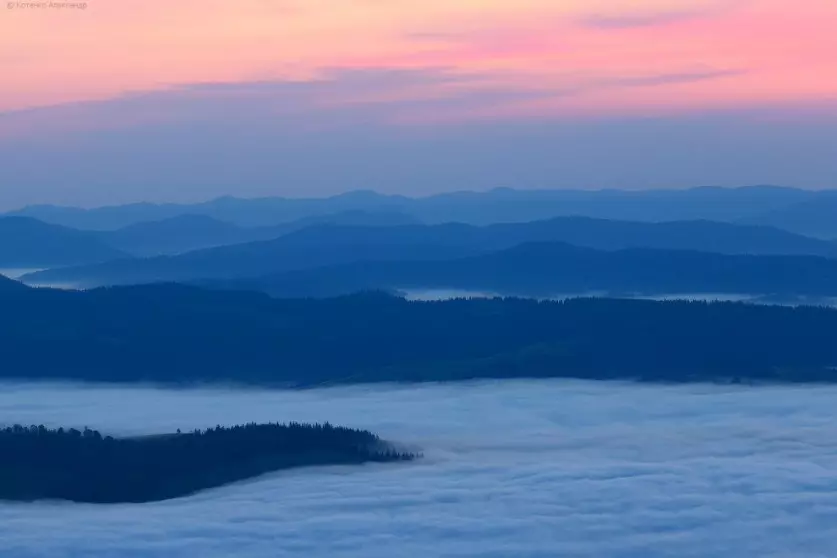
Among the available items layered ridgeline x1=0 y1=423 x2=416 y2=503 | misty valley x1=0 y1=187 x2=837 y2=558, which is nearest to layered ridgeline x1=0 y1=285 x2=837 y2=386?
misty valley x1=0 y1=187 x2=837 y2=558

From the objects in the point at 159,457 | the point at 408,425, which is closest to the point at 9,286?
the point at 408,425

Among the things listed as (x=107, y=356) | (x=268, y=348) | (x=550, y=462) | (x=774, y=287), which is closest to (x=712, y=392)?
(x=550, y=462)

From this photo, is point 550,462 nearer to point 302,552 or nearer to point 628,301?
point 302,552

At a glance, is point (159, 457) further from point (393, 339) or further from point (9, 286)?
point (9, 286)

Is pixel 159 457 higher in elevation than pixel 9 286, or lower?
lower

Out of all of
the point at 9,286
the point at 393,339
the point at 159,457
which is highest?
the point at 9,286

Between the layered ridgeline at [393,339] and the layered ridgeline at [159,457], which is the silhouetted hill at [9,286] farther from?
the layered ridgeline at [159,457]
